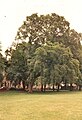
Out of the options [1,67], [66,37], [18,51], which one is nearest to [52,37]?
[66,37]

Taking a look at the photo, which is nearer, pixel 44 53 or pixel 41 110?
pixel 41 110

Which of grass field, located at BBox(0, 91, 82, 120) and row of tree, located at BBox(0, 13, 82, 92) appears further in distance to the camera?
row of tree, located at BBox(0, 13, 82, 92)

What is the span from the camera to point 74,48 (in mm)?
47031

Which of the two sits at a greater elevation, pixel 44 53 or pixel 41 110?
pixel 44 53

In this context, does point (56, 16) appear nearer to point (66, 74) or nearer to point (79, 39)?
point (79, 39)

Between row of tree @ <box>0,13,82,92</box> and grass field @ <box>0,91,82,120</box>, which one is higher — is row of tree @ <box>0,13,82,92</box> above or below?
above

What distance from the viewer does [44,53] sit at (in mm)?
40688

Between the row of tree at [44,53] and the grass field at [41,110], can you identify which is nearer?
the grass field at [41,110]

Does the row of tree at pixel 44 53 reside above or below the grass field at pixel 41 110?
above

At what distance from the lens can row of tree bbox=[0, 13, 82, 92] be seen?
40.8 m

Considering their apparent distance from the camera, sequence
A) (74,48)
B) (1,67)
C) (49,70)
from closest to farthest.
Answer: (49,70)
(1,67)
(74,48)

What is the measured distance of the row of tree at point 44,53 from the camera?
40.8m

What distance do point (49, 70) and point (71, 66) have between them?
10.9ft

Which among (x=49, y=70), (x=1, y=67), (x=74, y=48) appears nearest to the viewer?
(x=49, y=70)
